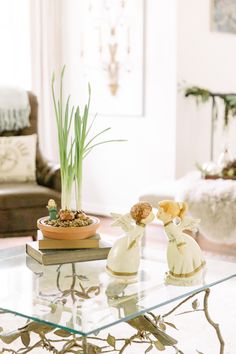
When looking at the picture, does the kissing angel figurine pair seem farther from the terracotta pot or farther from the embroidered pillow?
the embroidered pillow

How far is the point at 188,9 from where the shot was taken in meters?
5.36

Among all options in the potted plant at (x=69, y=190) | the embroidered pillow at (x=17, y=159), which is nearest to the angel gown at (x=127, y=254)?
the potted plant at (x=69, y=190)

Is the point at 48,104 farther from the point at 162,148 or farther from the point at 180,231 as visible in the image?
the point at 180,231

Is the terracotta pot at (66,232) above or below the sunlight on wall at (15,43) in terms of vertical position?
below

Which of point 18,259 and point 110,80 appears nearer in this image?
point 18,259

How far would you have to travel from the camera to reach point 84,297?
2.21 m

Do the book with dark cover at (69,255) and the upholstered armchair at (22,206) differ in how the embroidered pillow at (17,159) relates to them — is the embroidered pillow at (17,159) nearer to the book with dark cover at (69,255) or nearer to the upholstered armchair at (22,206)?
the upholstered armchair at (22,206)

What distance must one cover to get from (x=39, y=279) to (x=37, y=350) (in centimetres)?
58

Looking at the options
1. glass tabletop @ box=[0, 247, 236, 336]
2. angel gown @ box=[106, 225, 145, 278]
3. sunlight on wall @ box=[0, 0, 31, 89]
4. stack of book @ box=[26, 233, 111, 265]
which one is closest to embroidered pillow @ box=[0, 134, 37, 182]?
sunlight on wall @ box=[0, 0, 31, 89]

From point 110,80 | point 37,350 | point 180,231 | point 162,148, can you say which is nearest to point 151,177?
point 162,148

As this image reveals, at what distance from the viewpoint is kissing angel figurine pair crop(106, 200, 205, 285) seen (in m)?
2.33

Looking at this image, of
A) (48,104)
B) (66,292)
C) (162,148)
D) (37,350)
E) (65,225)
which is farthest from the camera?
(48,104)

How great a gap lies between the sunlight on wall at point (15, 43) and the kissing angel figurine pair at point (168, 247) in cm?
332

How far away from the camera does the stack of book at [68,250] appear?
248 centimetres
